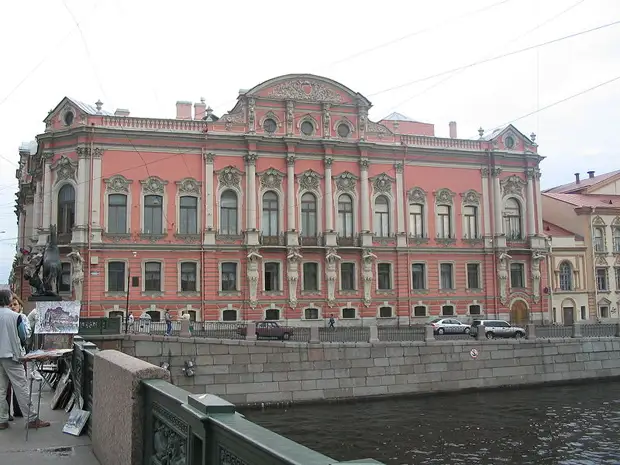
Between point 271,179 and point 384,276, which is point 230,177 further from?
point 384,276

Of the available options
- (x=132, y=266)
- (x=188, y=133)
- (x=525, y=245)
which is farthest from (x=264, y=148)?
(x=525, y=245)

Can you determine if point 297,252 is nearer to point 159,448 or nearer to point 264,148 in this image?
point 264,148

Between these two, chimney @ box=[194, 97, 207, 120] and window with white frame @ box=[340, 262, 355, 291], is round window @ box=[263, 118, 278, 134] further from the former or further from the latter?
window with white frame @ box=[340, 262, 355, 291]

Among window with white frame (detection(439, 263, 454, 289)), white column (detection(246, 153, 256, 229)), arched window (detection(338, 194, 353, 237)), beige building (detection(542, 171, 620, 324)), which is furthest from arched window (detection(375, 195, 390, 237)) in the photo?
beige building (detection(542, 171, 620, 324))

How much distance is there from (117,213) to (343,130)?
13.0 meters

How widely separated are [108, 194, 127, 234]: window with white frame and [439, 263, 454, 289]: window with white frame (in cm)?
1787

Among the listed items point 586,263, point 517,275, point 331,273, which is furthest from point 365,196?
point 586,263

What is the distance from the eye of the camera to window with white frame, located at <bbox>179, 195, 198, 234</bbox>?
3241cm

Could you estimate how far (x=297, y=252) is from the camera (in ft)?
108

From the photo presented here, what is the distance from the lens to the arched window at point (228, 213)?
33062 mm

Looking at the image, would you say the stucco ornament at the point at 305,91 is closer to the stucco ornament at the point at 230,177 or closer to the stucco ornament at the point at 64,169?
the stucco ornament at the point at 230,177

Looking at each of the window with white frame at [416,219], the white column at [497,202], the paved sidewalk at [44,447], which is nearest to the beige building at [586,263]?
the white column at [497,202]

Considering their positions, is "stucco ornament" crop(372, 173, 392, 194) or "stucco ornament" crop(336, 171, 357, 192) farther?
"stucco ornament" crop(372, 173, 392, 194)

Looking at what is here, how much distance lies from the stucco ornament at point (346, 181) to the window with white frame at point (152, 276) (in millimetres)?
10731
